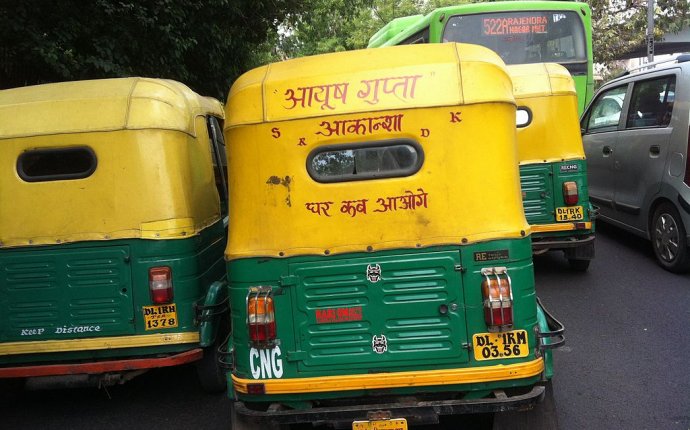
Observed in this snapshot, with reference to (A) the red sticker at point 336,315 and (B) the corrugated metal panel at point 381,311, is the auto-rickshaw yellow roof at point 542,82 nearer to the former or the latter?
(B) the corrugated metal panel at point 381,311

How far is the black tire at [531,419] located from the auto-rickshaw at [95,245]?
1894mm

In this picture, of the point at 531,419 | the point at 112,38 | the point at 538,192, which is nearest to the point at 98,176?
the point at 531,419

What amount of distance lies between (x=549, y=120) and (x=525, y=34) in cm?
348

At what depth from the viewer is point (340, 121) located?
2.85 metres

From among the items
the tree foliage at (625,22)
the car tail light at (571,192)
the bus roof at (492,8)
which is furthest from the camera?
the tree foliage at (625,22)

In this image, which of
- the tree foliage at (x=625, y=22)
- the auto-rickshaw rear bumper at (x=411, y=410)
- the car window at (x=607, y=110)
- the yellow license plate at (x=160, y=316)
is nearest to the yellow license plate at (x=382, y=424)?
the auto-rickshaw rear bumper at (x=411, y=410)

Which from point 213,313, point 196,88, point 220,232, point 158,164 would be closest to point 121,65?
point 196,88

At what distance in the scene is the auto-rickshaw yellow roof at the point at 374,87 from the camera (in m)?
2.83

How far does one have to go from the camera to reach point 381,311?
9.39ft

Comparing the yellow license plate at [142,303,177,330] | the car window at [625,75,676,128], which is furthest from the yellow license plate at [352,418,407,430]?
the car window at [625,75,676,128]

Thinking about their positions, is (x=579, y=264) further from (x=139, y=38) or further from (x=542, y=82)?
(x=139, y=38)

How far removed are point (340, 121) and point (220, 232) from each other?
2.23 metres

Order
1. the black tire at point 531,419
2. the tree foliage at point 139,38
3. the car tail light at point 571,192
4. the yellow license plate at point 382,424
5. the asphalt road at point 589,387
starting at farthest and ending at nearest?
the tree foliage at point 139,38, the car tail light at point 571,192, the asphalt road at point 589,387, the black tire at point 531,419, the yellow license plate at point 382,424

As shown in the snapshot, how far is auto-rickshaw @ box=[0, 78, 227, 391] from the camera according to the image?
3.76m
